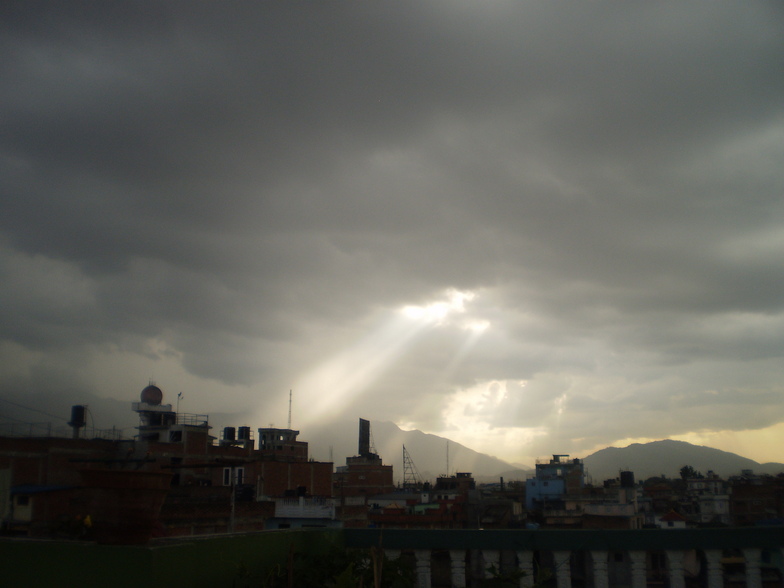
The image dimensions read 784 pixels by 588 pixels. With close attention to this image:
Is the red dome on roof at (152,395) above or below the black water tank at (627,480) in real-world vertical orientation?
above

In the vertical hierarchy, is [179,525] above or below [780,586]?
below

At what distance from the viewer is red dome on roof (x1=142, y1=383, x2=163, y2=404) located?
7256cm

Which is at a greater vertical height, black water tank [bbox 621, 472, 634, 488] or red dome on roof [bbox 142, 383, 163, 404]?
red dome on roof [bbox 142, 383, 163, 404]

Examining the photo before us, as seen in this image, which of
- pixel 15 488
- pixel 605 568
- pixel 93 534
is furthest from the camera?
pixel 15 488

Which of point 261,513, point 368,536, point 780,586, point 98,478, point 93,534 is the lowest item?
point 261,513

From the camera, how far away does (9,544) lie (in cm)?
532

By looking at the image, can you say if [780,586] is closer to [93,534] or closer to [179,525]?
[93,534]

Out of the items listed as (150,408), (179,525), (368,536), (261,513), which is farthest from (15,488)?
(368,536)

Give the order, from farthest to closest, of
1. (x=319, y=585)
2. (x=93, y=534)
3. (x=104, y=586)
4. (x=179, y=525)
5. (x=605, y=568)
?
1. (x=179, y=525)
2. (x=605, y=568)
3. (x=319, y=585)
4. (x=93, y=534)
5. (x=104, y=586)

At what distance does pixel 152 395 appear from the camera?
7288 centimetres

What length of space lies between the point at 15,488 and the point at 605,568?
160ft

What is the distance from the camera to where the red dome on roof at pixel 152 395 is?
2857 inches

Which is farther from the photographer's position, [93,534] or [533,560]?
[533,560]

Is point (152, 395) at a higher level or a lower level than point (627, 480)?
higher
